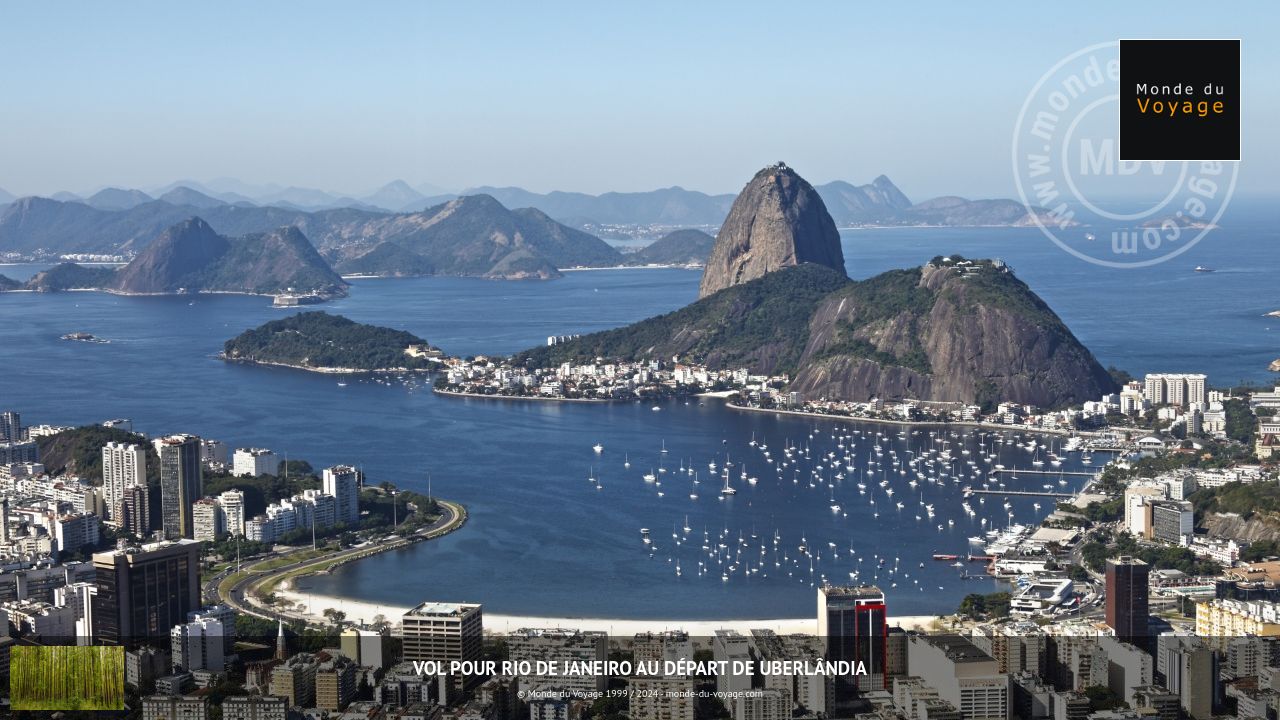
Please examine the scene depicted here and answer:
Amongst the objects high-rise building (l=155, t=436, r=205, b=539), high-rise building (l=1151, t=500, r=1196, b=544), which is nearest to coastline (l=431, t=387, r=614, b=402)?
high-rise building (l=155, t=436, r=205, b=539)

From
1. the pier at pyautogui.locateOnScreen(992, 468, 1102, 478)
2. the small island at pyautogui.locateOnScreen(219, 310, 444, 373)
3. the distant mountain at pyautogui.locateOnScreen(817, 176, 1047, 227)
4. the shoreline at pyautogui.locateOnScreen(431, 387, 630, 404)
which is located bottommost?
the pier at pyautogui.locateOnScreen(992, 468, 1102, 478)

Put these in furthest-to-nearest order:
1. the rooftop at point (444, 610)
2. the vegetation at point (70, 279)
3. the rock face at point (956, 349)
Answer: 1. the vegetation at point (70, 279)
2. the rock face at point (956, 349)
3. the rooftop at point (444, 610)

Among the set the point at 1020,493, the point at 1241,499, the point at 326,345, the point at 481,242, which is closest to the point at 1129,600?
the point at 1241,499

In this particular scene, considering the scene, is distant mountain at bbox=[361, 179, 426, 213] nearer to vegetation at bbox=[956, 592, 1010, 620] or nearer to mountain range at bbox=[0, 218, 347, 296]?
mountain range at bbox=[0, 218, 347, 296]

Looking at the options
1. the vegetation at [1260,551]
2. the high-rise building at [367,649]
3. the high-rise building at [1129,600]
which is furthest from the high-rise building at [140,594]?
the vegetation at [1260,551]

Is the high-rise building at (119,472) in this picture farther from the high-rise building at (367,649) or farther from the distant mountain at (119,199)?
the distant mountain at (119,199)
